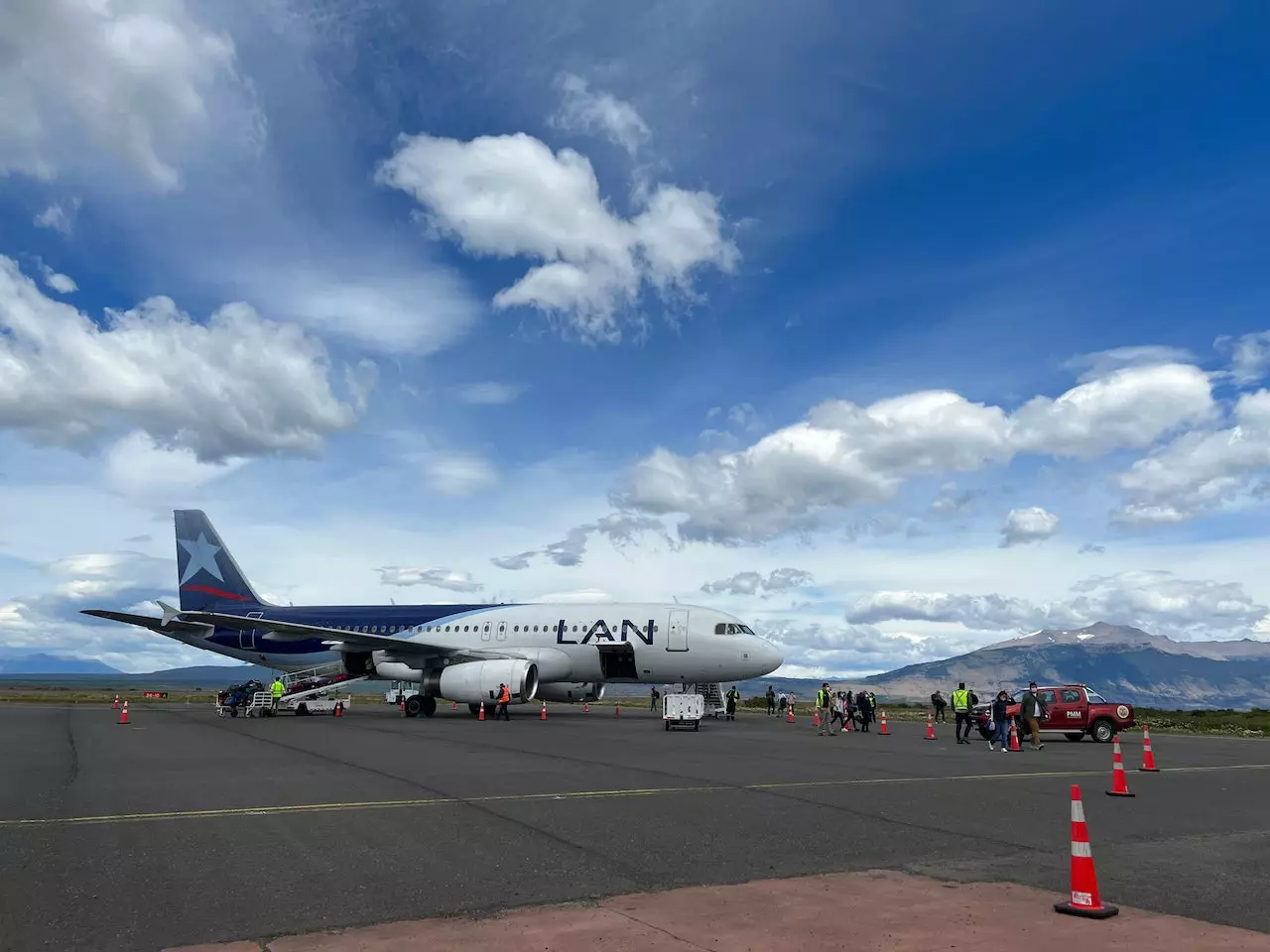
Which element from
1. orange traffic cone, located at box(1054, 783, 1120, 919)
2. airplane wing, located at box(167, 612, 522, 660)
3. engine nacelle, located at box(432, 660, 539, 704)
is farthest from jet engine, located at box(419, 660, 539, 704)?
orange traffic cone, located at box(1054, 783, 1120, 919)

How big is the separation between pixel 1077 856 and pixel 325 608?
3795cm

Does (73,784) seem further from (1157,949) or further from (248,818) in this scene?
(1157,949)

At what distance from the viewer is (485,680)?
1251 inches

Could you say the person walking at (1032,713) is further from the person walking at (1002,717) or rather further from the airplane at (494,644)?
the airplane at (494,644)

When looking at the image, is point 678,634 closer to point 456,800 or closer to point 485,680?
→ point 485,680

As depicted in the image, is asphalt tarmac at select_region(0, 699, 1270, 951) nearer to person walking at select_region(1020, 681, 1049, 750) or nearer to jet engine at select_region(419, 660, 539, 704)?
person walking at select_region(1020, 681, 1049, 750)

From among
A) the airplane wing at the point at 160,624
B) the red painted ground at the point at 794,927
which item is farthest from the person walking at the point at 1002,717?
the airplane wing at the point at 160,624

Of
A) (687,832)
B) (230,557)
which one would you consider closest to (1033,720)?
(687,832)

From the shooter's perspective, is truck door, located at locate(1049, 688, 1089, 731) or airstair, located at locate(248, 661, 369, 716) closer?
truck door, located at locate(1049, 688, 1089, 731)

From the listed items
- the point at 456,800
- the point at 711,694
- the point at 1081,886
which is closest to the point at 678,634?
the point at 711,694

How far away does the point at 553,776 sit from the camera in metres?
14.5

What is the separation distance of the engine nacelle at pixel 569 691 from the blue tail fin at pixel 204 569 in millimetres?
15871

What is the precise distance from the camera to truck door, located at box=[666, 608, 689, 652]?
107ft

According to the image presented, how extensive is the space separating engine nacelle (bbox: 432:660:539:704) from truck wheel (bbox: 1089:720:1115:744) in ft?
59.9
